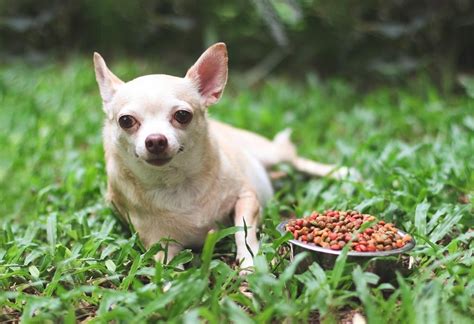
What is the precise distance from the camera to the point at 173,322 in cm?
217

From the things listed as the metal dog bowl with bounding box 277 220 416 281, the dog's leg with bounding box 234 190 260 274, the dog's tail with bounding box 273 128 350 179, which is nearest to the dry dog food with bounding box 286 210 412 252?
the metal dog bowl with bounding box 277 220 416 281

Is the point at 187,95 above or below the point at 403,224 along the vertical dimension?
above

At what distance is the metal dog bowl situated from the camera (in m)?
2.46

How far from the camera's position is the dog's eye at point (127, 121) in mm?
2822

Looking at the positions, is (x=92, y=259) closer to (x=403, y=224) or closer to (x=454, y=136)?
(x=403, y=224)

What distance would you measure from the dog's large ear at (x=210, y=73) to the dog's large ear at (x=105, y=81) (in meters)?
0.36

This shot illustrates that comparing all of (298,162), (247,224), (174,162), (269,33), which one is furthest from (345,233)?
(269,33)

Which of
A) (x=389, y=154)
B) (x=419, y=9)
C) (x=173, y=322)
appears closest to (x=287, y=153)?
(x=389, y=154)

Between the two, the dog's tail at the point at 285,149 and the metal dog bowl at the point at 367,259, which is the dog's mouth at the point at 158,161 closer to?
the metal dog bowl at the point at 367,259

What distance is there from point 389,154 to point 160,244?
1817 millimetres

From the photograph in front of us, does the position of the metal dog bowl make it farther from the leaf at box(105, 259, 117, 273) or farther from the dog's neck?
the leaf at box(105, 259, 117, 273)

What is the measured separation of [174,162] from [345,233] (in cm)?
85

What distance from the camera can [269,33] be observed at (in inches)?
267

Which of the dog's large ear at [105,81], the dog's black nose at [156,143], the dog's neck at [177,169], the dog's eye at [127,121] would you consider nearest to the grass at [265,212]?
the dog's neck at [177,169]
